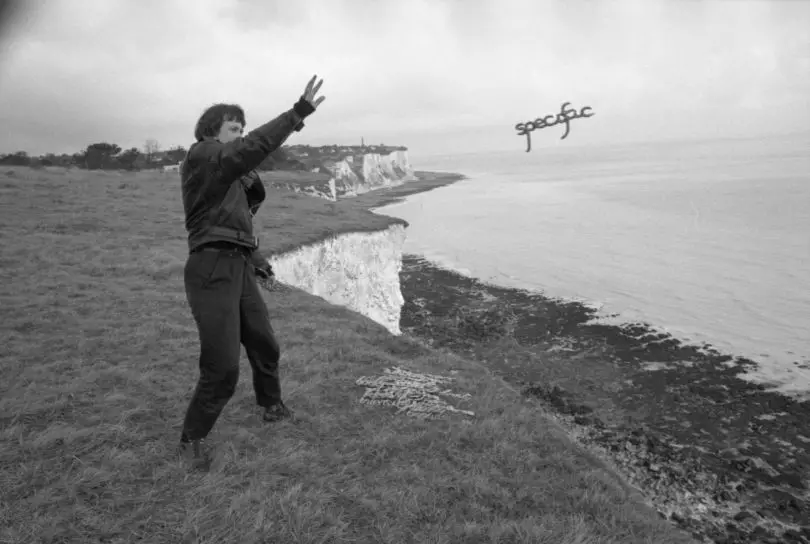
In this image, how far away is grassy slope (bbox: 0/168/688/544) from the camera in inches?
156

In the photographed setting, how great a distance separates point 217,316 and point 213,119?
5.74ft

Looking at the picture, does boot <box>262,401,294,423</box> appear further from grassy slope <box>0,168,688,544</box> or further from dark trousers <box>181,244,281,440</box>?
dark trousers <box>181,244,281,440</box>

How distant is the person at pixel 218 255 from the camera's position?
3824mm

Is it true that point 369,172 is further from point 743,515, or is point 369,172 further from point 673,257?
point 743,515

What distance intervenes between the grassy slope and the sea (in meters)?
14.8

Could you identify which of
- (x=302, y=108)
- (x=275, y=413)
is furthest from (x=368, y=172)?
(x=302, y=108)

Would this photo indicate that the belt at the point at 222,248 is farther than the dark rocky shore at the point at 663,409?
No

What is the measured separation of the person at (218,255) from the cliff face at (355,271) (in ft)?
41.3

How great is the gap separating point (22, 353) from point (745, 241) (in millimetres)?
48744

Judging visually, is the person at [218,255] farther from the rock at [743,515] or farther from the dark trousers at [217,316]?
the rock at [743,515]

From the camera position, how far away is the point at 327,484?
4691 millimetres

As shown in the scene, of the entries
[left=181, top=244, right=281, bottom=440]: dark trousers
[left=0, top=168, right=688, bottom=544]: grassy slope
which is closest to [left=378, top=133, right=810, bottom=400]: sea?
[left=0, top=168, right=688, bottom=544]: grassy slope

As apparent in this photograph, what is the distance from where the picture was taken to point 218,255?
421cm

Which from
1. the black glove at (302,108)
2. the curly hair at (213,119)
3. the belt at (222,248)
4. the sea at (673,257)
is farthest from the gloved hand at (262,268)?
the sea at (673,257)
